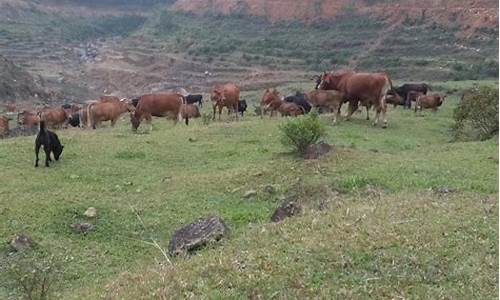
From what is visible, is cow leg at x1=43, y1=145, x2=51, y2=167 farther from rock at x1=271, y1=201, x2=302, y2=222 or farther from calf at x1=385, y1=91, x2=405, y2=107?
calf at x1=385, y1=91, x2=405, y2=107

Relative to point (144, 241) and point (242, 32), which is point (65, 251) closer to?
point (144, 241)

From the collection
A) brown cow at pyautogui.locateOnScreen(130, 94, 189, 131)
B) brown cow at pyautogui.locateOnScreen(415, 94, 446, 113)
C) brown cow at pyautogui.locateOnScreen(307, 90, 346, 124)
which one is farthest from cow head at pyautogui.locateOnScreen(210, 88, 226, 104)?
brown cow at pyautogui.locateOnScreen(415, 94, 446, 113)

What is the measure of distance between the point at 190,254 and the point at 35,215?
12.6 ft

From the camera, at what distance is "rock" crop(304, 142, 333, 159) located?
44.8 feet

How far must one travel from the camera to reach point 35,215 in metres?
10.8

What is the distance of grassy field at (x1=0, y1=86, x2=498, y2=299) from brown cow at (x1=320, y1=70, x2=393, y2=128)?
0.98 m

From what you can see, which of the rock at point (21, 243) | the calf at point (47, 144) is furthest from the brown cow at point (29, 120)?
the rock at point (21, 243)

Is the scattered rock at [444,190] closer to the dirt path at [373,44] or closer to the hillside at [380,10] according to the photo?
the dirt path at [373,44]

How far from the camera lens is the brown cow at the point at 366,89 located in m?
19.6

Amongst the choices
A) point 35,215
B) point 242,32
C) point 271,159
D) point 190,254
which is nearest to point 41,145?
point 35,215

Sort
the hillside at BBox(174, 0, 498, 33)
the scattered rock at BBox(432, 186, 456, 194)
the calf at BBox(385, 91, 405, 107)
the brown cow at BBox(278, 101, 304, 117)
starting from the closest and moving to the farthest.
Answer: the scattered rock at BBox(432, 186, 456, 194) → the brown cow at BBox(278, 101, 304, 117) → the calf at BBox(385, 91, 405, 107) → the hillside at BBox(174, 0, 498, 33)

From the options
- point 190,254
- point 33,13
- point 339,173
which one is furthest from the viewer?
point 33,13

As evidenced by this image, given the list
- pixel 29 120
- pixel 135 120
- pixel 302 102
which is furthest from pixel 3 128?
pixel 302 102

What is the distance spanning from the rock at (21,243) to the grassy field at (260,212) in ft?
0.54
